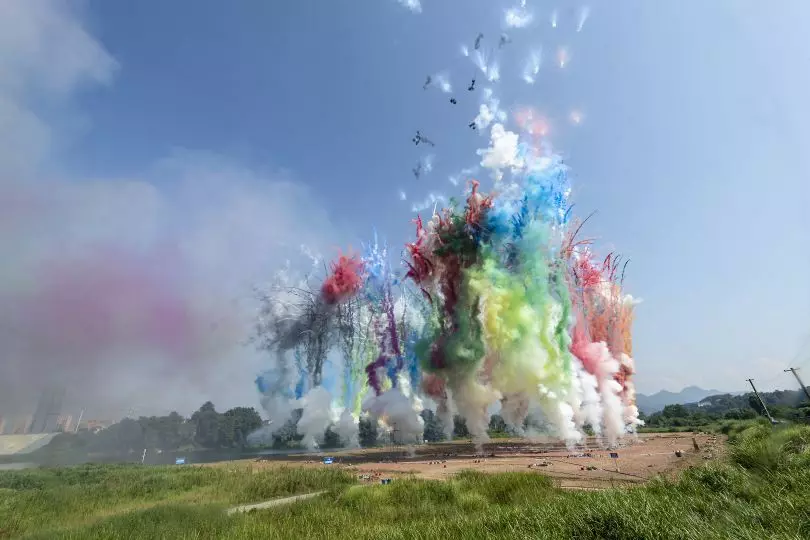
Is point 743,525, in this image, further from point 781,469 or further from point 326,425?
point 326,425

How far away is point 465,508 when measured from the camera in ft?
52.0

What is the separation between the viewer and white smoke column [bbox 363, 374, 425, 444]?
189 ft

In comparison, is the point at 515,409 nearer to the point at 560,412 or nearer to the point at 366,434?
the point at 560,412

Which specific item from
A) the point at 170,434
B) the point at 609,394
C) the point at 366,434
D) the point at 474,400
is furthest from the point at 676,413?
the point at 170,434

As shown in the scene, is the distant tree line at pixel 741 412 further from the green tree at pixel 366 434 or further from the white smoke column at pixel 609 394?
the green tree at pixel 366 434

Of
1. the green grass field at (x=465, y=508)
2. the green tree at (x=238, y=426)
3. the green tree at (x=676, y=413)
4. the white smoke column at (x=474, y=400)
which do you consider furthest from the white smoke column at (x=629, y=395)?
the green tree at (x=238, y=426)

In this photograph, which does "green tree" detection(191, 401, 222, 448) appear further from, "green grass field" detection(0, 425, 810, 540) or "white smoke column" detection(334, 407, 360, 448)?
"green grass field" detection(0, 425, 810, 540)

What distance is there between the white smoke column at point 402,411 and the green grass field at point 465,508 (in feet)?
95.2

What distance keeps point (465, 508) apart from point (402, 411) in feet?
142

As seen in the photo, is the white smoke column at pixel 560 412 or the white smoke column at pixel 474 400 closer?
the white smoke column at pixel 560 412

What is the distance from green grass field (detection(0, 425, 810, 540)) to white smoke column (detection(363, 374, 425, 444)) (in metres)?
29.0

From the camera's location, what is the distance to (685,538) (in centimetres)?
674

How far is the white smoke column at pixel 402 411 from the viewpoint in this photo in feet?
189

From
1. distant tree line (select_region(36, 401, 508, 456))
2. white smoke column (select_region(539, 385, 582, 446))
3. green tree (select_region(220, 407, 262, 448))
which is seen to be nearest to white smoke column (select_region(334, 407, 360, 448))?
distant tree line (select_region(36, 401, 508, 456))
